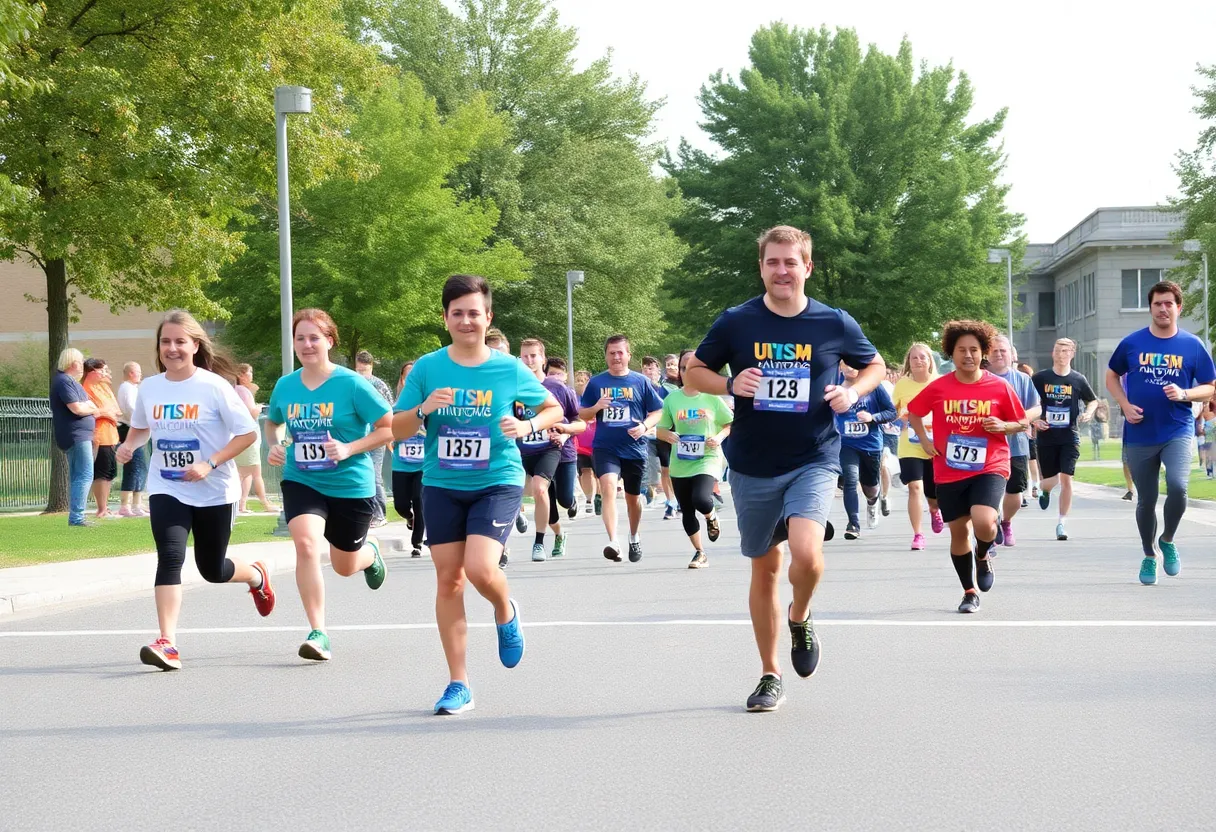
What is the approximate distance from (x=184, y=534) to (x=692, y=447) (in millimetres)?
5957

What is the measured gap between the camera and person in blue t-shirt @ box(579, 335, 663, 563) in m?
14.1

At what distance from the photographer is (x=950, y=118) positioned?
55656mm

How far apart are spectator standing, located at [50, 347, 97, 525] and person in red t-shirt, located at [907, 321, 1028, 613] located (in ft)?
37.6

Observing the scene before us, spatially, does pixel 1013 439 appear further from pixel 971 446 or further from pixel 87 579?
pixel 87 579

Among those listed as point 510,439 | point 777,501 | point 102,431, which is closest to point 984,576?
point 777,501

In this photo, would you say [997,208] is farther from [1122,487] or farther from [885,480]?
[885,480]

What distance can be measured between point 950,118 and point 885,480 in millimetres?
38499

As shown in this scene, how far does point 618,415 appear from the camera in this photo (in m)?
14.5

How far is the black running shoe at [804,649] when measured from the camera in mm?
7016

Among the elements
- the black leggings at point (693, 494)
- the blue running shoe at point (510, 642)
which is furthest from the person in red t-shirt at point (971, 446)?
the blue running shoe at point (510, 642)

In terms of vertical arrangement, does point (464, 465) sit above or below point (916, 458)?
above

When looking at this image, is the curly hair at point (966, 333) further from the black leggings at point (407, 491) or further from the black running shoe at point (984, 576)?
the black leggings at point (407, 491)

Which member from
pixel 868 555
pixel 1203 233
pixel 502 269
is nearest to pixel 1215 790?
pixel 868 555

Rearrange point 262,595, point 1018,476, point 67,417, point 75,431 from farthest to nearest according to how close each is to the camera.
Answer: point 67,417, point 75,431, point 1018,476, point 262,595
